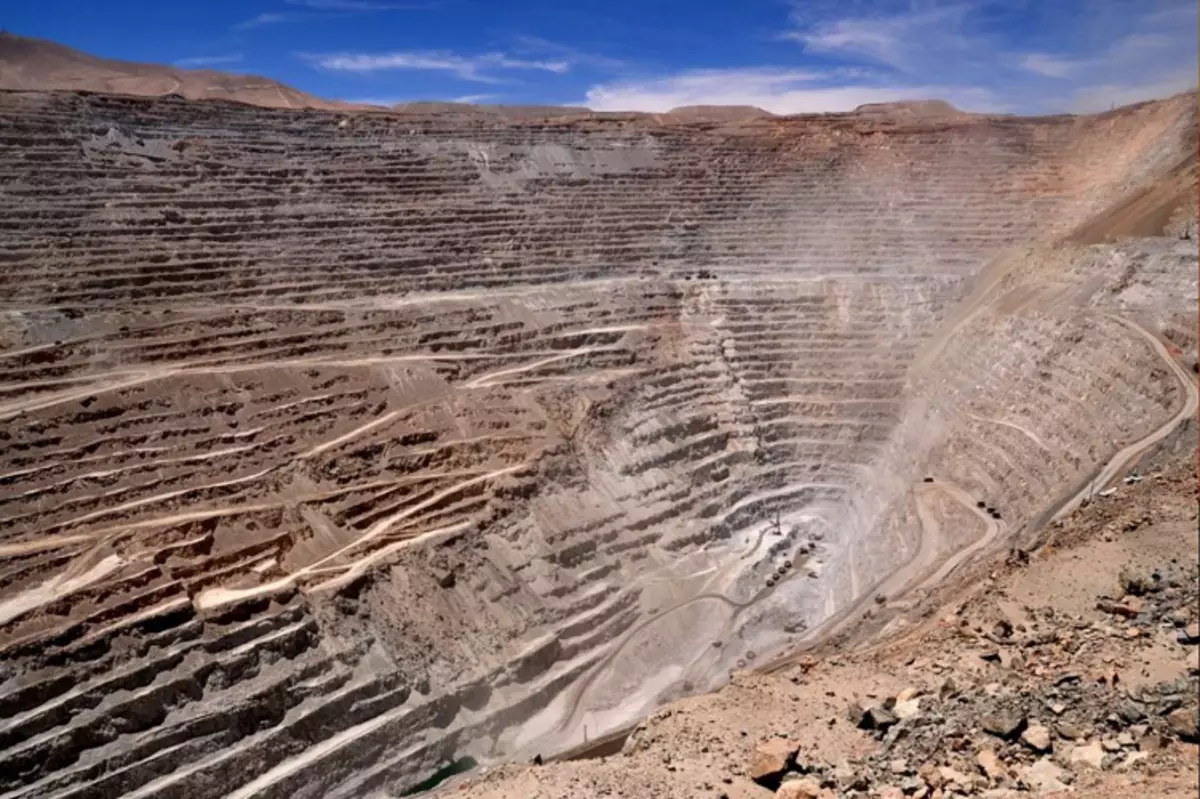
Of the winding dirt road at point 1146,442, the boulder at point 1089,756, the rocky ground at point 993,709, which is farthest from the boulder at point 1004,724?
the winding dirt road at point 1146,442

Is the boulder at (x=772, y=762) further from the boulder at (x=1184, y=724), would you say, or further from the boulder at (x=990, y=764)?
the boulder at (x=1184, y=724)

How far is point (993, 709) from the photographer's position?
8188 millimetres

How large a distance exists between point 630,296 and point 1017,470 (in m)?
11.6

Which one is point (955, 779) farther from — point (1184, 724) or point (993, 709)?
point (1184, 724)

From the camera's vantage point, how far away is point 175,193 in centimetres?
2597

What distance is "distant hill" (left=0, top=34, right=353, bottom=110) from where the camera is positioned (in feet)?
168

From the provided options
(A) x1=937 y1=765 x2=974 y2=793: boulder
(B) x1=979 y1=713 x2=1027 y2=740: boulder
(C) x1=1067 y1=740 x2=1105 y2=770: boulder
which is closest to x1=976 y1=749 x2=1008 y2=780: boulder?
(A) x1=937 y1=765 x2=974 y2=793: boulder

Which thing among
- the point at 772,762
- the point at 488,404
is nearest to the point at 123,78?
the point at 488,404

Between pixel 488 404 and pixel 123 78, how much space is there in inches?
1786

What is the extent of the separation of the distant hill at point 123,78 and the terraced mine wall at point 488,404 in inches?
1006

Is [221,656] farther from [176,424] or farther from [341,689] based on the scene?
[176,424]

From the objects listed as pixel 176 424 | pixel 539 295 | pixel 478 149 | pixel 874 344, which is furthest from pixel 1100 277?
pixel 176 424

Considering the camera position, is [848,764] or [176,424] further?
[176,424]

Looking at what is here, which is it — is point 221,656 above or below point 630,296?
below
